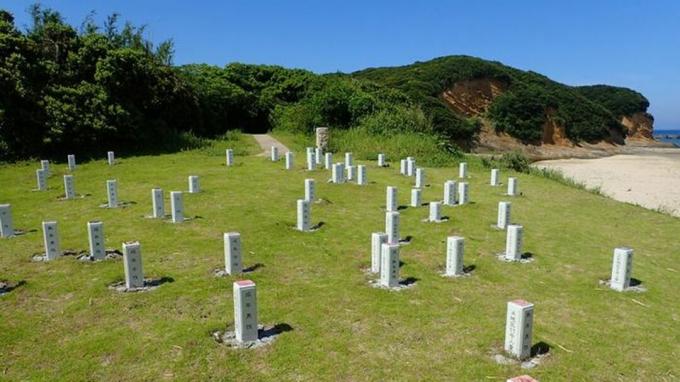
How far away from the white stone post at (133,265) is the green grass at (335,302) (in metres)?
0.21

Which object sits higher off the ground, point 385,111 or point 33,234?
point 385,111

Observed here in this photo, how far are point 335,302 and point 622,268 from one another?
358cm

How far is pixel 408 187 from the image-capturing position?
43.3 feet

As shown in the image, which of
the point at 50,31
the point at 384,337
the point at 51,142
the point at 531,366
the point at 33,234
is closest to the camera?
the point at 531,366

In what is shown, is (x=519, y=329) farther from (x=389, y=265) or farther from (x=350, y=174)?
(x=350, y=174)

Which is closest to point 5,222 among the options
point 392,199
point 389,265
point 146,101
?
point 389,265

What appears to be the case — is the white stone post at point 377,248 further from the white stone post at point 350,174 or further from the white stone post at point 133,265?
the white stone post at point 350,174

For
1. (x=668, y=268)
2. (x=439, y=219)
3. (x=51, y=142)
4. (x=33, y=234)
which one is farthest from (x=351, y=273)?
(x=51, y=142)

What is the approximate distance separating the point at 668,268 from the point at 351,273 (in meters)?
4.71

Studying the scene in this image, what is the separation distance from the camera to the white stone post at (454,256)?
20.0ft

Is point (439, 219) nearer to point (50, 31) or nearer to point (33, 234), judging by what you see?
point (33, 234)

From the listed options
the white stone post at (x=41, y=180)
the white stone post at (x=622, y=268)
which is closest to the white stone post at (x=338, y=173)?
the white stone post at (x=41, y=180)

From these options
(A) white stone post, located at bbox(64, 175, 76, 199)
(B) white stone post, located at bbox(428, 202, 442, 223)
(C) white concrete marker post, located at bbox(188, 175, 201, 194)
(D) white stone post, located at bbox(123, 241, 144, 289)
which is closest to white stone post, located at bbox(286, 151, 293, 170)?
(C) white concrete marker post, located at bbox(188, 175, 201, 194)

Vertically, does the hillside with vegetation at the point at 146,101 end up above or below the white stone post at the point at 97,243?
above
